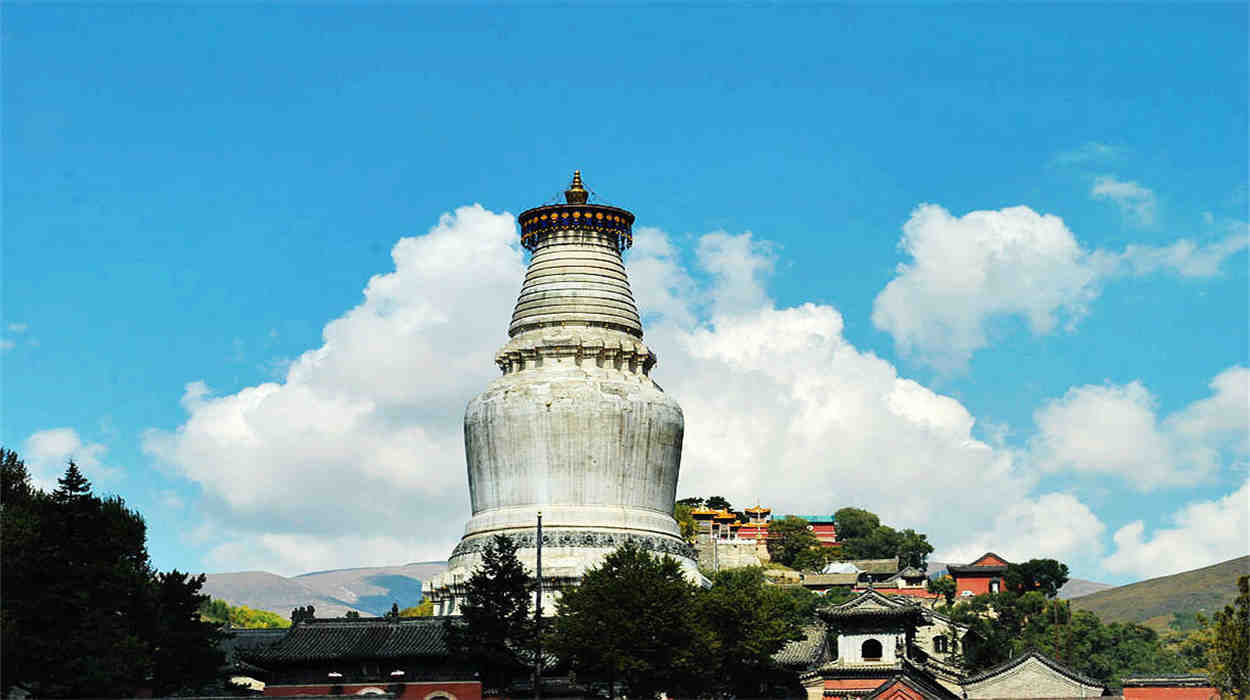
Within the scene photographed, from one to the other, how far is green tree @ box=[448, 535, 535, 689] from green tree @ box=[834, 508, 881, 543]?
106840 mm

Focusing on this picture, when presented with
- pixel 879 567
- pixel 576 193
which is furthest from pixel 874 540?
pixel 576 193

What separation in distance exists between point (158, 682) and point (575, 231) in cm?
2695

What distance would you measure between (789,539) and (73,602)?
106 m

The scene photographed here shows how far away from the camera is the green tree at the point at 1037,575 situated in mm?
110625

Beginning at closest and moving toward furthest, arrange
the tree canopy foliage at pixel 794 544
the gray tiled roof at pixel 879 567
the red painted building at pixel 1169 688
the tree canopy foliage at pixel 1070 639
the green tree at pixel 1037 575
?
the red painted building at pixel 1169 688 < the tree canopy foliage at pixel 1070 639 < the green tree at pixel 1037 575 < the gray tiled roof at pixel 879 567 < the tree canopy foliage at pixel 794 544

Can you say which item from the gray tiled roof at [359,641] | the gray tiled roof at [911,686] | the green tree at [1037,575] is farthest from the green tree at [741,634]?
the green tree at [1037,575]

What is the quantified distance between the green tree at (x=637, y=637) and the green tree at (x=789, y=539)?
310ft

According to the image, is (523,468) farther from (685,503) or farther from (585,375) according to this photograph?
(685,503)

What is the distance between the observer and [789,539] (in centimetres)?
14112

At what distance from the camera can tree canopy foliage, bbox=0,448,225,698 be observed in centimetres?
3900

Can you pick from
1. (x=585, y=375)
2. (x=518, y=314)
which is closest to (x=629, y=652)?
(x=585, y=375)

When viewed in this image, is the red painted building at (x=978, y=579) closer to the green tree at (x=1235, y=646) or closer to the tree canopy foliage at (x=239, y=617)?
the tree canopy foliage at (x=239, y=617)

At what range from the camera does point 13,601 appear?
3909 centimetres

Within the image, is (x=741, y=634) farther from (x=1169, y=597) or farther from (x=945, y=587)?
(x=1169, y=597)
